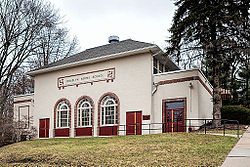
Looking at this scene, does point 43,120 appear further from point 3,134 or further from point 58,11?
point 58,11

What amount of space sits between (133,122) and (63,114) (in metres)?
6.78

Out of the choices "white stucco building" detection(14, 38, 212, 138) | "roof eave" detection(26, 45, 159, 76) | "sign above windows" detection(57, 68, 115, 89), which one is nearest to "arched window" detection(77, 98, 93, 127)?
"white stucco building" detection(14, 38, 212, 138)

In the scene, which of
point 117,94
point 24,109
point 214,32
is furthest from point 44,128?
point 214,32

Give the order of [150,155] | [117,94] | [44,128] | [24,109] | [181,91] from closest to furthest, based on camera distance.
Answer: [150,155] → [181,91] → [117,94] → [44,128] → [24,109]

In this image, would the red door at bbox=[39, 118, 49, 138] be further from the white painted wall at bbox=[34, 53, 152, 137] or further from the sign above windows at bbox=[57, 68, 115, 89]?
the sign above windows at bbox=[57, 68, 115, 89]

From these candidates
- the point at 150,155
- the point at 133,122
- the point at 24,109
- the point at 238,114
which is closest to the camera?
the point at 150,155

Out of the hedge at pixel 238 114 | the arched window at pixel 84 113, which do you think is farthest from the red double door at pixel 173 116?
the arched window at pixel 84 113

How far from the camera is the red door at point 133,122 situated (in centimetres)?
2032

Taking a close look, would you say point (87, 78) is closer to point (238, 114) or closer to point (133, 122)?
point (133, 122)

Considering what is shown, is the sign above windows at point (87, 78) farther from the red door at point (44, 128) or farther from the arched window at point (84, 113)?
the red door at point (44, 128)

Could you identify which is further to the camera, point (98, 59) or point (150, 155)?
point (98, 59)

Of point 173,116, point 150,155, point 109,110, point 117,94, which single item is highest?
point 117,94

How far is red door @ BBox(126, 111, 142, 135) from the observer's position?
2032cm

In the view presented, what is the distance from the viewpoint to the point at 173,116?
1975 centimetres
